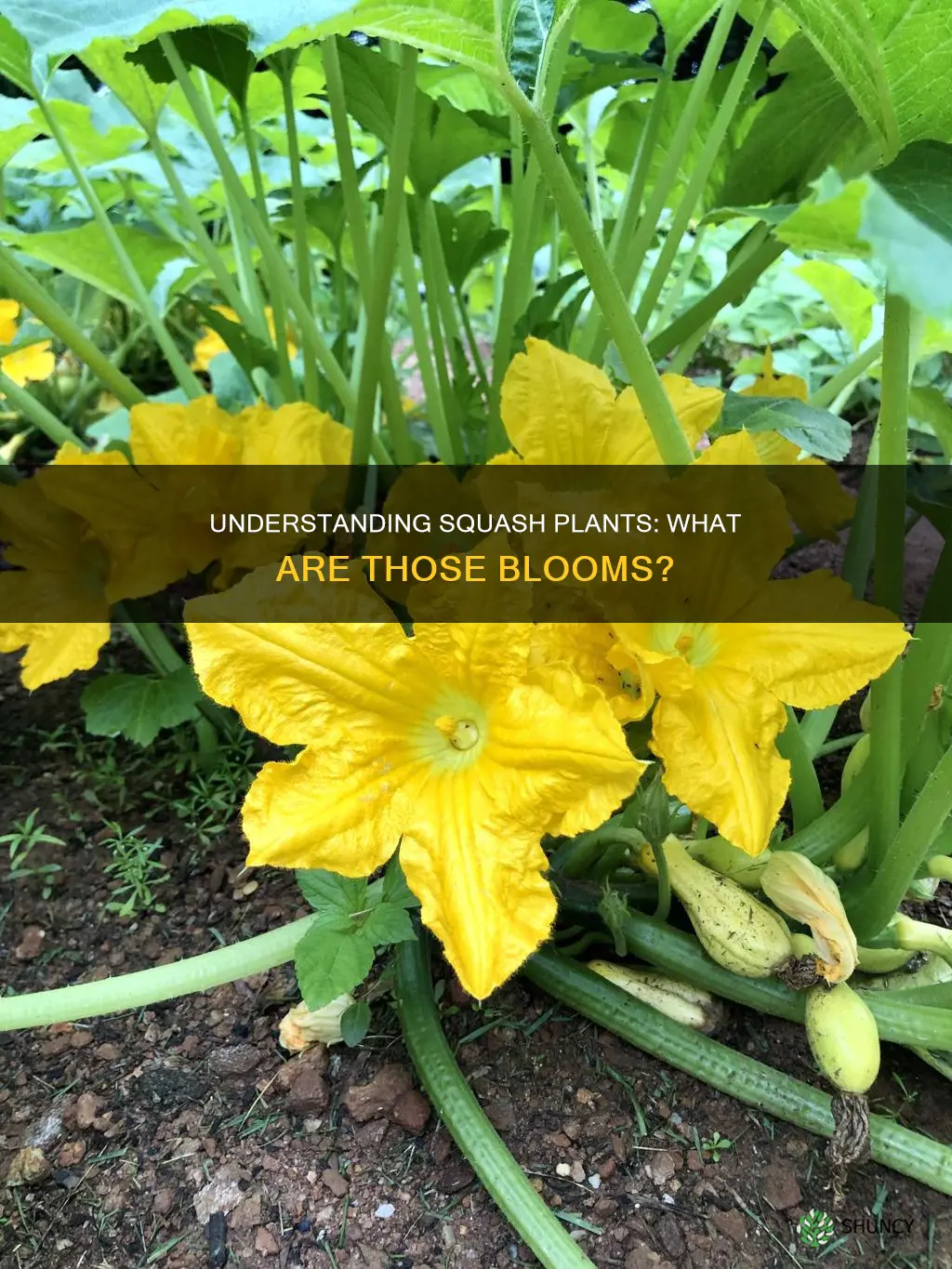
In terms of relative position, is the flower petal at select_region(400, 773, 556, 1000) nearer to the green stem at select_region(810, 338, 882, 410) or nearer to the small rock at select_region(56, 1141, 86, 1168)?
the small rock at select_region(56, 1141, 86, 1168)

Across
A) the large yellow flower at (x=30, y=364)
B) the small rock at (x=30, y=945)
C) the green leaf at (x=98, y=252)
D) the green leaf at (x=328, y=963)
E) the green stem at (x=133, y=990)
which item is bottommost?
the small rock at (x=30, y=945)

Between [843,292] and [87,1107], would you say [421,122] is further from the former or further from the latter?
[87,1107]

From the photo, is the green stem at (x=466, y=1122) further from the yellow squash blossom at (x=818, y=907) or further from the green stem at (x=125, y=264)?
the green stem at (x=125, y=264)

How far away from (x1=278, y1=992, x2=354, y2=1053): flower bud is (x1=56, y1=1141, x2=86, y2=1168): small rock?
196 mm

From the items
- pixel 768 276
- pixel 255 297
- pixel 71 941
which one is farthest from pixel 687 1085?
pixel 768 276

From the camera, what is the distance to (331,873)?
31.9 inches

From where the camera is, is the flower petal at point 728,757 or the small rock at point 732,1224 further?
the small rock at point 732,1224

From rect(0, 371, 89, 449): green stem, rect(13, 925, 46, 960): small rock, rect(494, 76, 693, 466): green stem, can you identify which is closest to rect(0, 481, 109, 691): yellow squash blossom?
rect(0, 371, 89, 449): green stem

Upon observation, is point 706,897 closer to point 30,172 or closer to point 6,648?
point 6,648

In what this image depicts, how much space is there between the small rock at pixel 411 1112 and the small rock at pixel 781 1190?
11.9 inches

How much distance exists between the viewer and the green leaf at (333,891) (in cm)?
77

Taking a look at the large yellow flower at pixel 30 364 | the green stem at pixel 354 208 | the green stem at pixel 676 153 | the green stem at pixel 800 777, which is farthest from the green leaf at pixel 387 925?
the large yellow flower at pixel 30 364

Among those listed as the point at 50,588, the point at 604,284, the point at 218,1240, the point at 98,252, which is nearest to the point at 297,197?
the point at 98,252

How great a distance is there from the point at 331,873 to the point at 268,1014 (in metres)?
0.26
